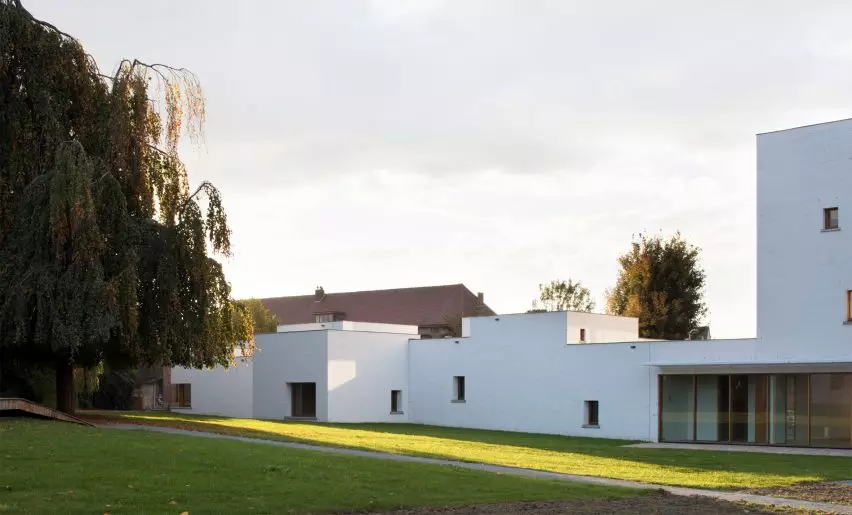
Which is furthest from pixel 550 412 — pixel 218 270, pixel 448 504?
pixel 448 504

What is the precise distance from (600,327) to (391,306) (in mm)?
30163

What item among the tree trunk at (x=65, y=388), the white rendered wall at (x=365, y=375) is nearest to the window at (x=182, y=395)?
the white rendered wall at (x=365, y=375)

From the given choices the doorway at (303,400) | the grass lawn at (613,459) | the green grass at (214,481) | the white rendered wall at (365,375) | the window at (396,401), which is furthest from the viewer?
the window at (396,401)

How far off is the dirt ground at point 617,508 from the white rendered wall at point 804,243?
15858 millimetres

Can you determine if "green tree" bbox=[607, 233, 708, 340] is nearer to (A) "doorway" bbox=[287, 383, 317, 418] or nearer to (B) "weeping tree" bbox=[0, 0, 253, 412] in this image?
(A) "doorway" bbox=[287, 383, 317, 418]

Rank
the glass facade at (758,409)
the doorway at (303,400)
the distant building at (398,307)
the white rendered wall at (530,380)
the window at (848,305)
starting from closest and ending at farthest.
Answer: the window at (848,305) → the glass facade at (758,409) → the white rendered wall at (530,380) → the doorway at (303,400) → the distant building at (398,307)

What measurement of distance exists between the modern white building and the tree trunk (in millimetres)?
16949

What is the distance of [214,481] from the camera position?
14477mm

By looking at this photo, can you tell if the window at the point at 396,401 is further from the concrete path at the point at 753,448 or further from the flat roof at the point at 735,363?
the concrete path at the point at 753,448

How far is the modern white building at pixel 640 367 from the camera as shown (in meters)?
30.0

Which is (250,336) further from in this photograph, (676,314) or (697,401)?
(676,314)

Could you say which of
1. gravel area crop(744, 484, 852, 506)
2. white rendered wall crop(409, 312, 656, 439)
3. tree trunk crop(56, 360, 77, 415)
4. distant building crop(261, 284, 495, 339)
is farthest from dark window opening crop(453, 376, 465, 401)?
gravel area crop(744, 484, 852, 506)

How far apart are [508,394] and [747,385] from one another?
11.1 metres

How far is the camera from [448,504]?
14.3m
